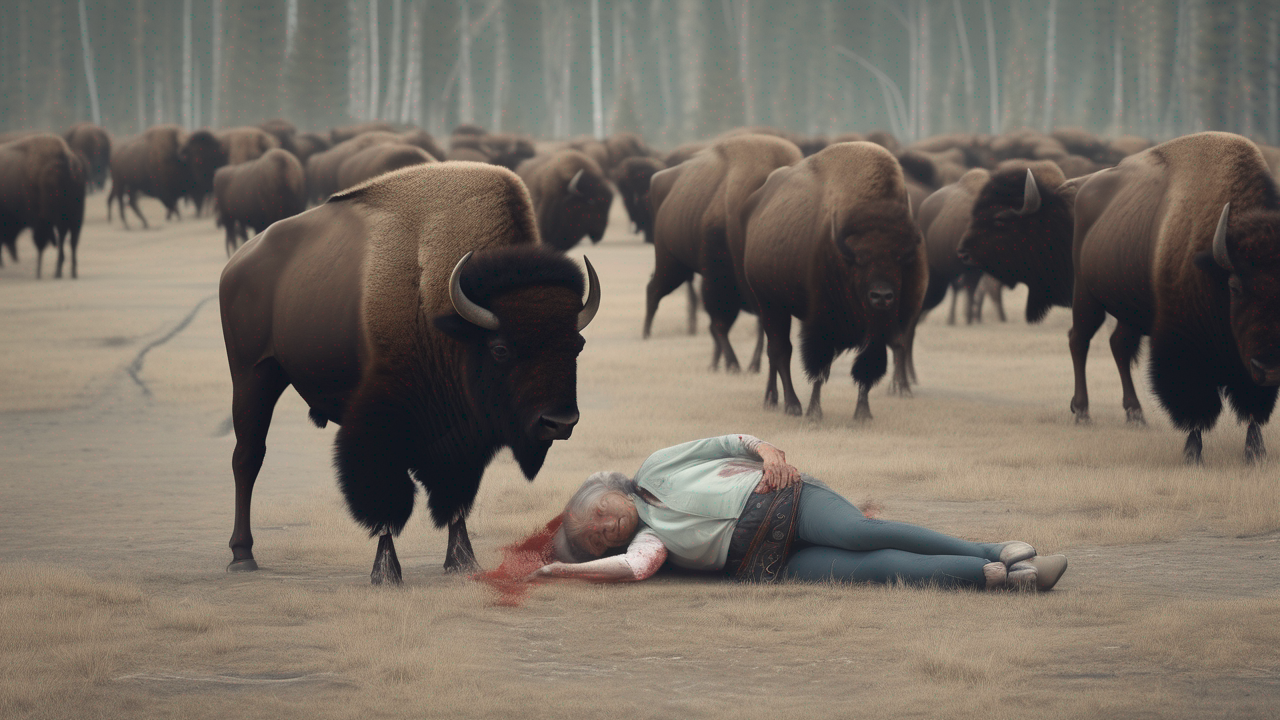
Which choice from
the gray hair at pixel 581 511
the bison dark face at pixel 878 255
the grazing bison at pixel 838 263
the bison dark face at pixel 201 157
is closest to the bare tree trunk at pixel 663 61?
the bison dark face at pixel 201 157

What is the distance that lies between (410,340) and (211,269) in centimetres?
2103

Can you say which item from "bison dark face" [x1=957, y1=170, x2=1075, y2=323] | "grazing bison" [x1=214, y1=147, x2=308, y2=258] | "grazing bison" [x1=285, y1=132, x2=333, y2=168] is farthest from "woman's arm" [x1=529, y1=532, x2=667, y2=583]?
"grazing bison" [x1=285, y1=132, x2=333, y2=168]

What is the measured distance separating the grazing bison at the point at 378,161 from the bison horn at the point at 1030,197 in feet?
48.8

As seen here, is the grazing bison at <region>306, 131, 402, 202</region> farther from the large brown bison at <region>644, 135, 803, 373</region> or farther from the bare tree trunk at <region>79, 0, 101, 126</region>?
the bare tree trunk at <region>79, 0, 101, 126</region>

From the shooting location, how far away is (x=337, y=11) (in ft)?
217

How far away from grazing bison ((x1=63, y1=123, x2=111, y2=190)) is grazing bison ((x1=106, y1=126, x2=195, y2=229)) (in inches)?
441

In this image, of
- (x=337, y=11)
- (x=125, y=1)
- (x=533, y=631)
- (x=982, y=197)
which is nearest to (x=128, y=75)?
(x=125, y=1)

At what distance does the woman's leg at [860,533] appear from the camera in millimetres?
5503

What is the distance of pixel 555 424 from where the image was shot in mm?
5332

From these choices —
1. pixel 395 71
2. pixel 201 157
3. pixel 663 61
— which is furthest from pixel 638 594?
pixel 663 61

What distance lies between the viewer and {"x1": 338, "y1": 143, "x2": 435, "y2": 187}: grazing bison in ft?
85.0

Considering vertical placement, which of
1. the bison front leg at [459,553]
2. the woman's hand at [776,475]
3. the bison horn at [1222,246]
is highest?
the bison horn at [1222,246]

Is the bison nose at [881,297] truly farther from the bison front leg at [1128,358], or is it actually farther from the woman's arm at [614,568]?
the woman's arm at [614,568]

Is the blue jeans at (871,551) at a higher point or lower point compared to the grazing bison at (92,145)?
higher
